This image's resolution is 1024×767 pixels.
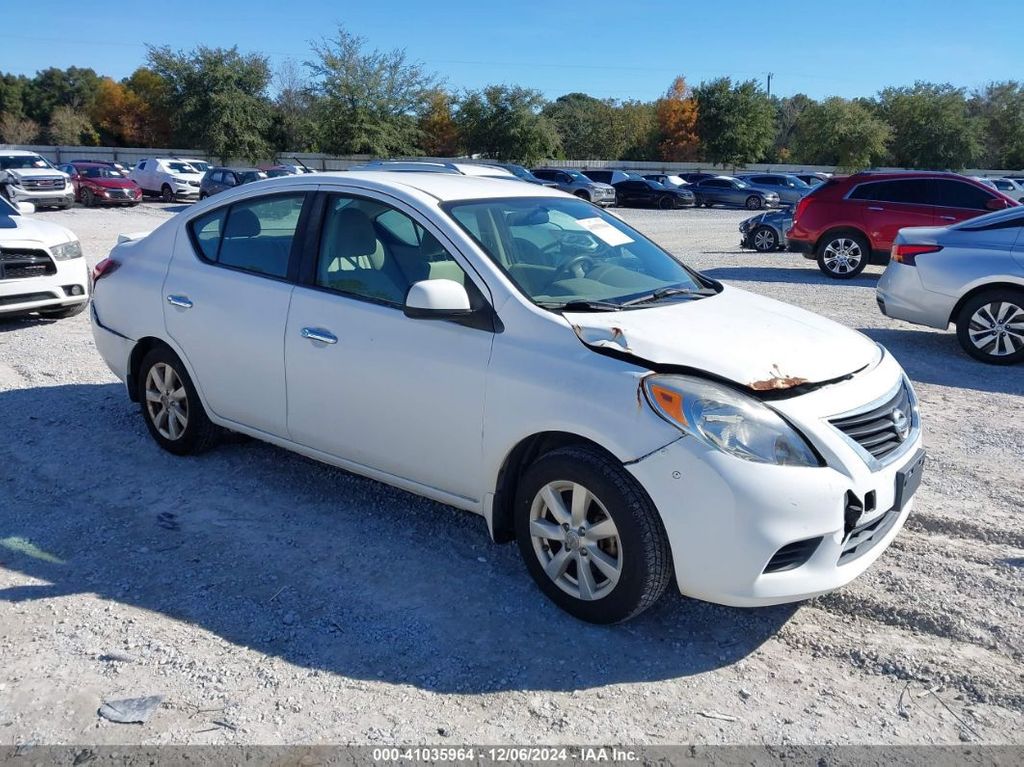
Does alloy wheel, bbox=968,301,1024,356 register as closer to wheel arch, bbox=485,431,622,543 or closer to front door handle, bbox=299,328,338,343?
wheel arch, bbox=485,431,622,543

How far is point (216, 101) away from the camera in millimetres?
48938

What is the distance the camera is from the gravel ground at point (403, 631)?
3025 millimetres

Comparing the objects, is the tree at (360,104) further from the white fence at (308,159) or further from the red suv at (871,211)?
the red suv at (871,211)

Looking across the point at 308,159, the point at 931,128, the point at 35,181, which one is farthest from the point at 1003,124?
the point at 35,181

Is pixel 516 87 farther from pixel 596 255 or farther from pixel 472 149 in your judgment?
pixel 596 255

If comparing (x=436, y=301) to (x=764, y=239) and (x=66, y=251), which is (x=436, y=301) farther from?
(x=764, y=239)

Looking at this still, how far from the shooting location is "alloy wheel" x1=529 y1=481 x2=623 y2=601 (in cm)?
345

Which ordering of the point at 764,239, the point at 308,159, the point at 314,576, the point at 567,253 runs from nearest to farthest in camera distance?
the point at 314,576, the point at 567,253, the point at 764,239, the point at 308,159

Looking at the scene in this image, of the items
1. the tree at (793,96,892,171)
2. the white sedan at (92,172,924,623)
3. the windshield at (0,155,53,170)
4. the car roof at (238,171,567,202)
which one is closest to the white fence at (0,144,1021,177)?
the tree at (793,96,892,171)

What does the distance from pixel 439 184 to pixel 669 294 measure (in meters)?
1.35

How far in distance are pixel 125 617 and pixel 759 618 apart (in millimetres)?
2658

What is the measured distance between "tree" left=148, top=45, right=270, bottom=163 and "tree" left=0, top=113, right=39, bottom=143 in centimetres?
2937

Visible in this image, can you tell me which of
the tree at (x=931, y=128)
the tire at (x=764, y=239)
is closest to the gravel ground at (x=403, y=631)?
the tire at (x=764, y=239)

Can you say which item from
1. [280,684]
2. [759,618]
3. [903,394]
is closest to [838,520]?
[759,618]
